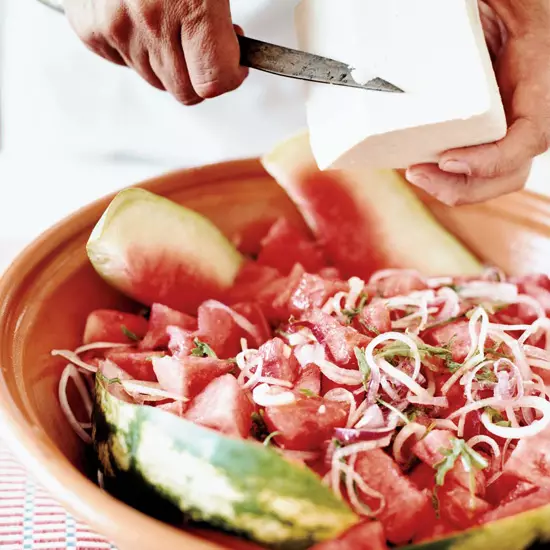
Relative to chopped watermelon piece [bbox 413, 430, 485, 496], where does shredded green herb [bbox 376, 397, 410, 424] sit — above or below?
above

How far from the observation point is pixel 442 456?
3.54ft

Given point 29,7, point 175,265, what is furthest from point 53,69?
point 175,265

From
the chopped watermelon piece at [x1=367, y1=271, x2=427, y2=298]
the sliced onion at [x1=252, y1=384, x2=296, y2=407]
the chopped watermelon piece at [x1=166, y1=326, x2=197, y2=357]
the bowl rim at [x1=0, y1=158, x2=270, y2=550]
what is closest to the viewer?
the bowl rim at [x1=0, y1=158, x2=270, y2=550]

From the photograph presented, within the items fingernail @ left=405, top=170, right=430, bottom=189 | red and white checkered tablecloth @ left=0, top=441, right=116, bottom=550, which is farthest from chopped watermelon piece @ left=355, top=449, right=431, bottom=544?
fingernail @ left=405, top=170, right=430, bottom=189

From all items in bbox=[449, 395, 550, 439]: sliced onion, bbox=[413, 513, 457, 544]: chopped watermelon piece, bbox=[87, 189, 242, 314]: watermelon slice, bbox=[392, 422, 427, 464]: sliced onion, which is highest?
bbox=[87, 189, 242, 314]: watermelon slice

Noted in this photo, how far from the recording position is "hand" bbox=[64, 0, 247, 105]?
1249mm

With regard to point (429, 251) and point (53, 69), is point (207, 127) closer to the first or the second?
point (53, 69)

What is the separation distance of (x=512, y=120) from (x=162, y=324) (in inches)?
33.6

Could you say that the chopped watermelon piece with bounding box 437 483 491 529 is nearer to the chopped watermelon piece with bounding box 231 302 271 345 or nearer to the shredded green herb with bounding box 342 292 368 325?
the shredded green herb with bounding box 342 292 368 325

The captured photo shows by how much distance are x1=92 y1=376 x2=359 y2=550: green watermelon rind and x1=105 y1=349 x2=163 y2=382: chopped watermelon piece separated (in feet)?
1.06

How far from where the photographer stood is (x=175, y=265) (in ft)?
5.13

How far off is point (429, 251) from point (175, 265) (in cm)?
63

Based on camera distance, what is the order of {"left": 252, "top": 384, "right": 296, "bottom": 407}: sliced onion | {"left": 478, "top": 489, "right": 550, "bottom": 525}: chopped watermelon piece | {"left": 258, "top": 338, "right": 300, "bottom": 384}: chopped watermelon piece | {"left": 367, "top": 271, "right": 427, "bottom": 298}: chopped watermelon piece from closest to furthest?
{"left": 478, "top": 489, "right": 550, "bottom": 525}: chopped watermelon piece → {"left": 252, "top": 384, "right": 296, "bottom": 407}: sliced onion → {"left": 258, "top": 338, "right": 300, "bottom": 384}: chopped watermelon piece → {"left": 367, "top": 271, "right": 427, "bottom": 298}: chopped watermelon piece

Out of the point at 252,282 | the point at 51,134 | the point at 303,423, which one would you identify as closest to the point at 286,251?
the point at 252,282
